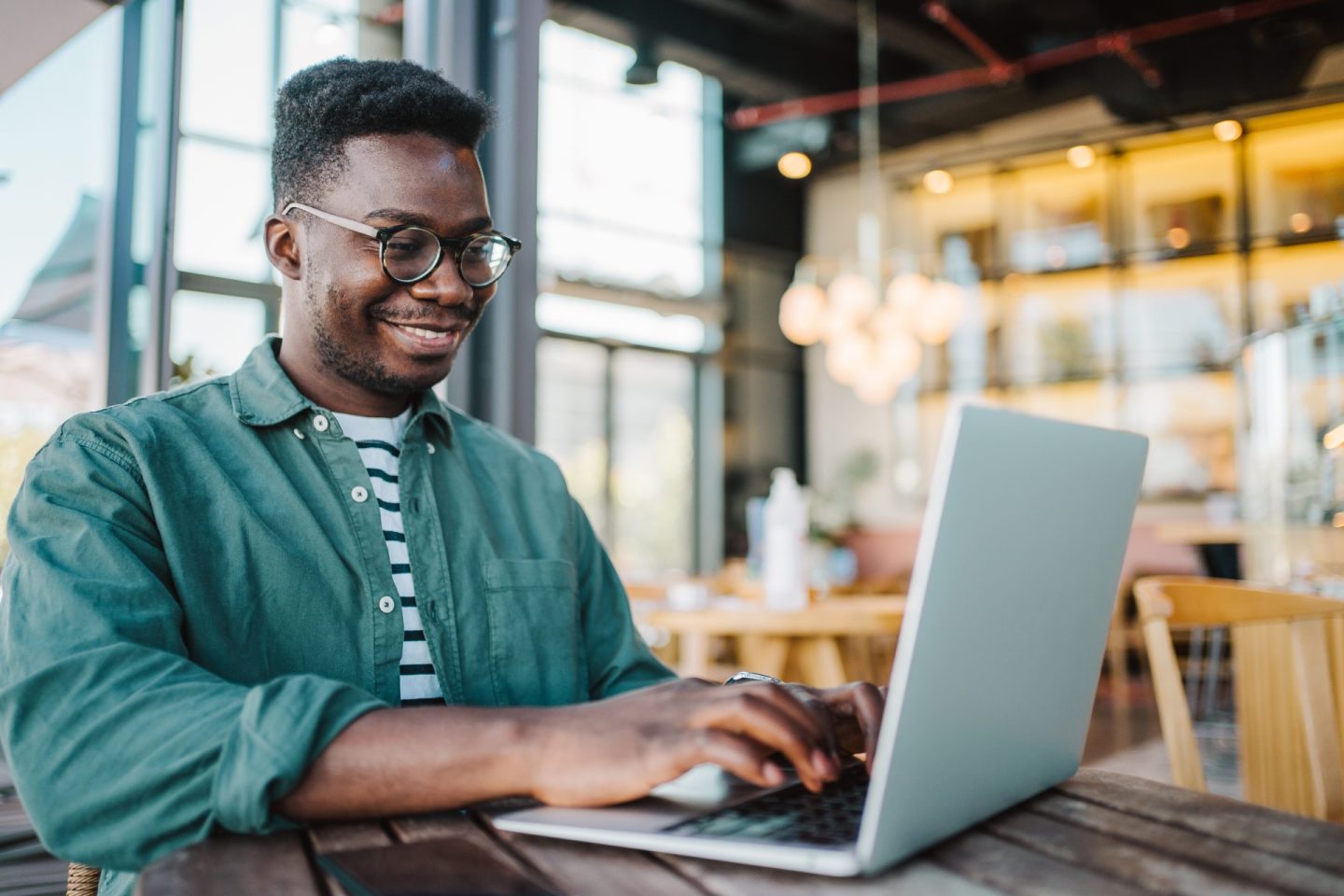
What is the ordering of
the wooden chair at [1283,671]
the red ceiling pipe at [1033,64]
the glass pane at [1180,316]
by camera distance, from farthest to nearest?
the glass pane at [1180,316] < the red ceiling pipe at [1033,64] < the wooden chair at [1283,671]

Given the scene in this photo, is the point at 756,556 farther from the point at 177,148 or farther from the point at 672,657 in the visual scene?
the point at 177,148

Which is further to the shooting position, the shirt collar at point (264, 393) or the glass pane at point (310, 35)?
the glass pane at point (310, 35)

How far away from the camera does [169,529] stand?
1.06 meters

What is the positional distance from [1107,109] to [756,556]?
223 inches

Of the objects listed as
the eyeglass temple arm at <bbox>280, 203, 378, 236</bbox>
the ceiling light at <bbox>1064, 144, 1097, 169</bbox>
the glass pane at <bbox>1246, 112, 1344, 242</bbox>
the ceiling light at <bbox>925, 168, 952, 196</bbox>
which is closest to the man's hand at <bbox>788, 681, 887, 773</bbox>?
the eyeglass temple arm at <bbox>280, 203, 378, 236</bbox>

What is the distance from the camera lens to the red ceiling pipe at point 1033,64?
7.24m

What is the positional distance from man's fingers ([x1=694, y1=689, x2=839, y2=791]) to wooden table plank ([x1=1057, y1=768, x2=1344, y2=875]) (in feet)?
0.93

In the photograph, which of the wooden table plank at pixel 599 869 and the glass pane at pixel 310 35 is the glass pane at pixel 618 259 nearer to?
the glass pane at pixel 310 35

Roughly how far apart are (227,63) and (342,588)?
173 cm

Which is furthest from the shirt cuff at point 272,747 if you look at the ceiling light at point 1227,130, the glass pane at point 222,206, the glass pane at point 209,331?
the ceiling light at point 1227,130

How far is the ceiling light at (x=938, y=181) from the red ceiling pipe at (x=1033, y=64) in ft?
3.88

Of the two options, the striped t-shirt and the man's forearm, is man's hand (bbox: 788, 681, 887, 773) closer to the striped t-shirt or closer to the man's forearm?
the man's forearm

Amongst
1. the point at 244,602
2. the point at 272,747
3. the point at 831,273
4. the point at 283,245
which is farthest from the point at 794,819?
the point at 831,273

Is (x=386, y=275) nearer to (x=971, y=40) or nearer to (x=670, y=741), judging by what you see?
(x=670, y=741)
